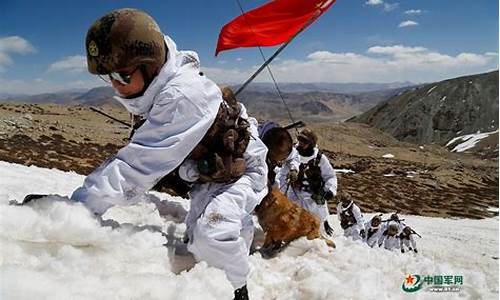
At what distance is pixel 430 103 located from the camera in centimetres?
16812

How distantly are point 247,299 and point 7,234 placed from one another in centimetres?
167

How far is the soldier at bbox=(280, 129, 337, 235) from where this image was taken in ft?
31.0

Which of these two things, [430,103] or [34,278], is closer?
[34,278]

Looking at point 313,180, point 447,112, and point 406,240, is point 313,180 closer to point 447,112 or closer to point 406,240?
point 406,240

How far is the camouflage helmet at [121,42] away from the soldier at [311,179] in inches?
247

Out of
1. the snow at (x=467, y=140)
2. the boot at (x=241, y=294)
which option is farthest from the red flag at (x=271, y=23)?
the snow at (x=467, y=140)

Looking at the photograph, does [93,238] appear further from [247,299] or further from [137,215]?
[137,215]

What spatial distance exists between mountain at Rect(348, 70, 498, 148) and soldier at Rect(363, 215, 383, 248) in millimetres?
147797

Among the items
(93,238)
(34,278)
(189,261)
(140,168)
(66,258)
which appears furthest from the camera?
(189,261)

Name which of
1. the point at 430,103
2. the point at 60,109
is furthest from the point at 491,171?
the point at 430,103

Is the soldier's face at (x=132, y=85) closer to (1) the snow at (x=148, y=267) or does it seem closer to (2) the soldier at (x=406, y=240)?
(1) the snow at (x=148, y=267)

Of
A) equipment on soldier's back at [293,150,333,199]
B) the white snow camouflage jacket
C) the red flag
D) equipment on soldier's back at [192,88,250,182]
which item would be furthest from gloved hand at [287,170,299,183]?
the white snow camouflage jacket

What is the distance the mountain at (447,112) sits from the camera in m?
152

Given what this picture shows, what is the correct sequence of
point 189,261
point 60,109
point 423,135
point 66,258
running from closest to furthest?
point 66,258 < point 189,261 < point 60,109 < point 423,135
